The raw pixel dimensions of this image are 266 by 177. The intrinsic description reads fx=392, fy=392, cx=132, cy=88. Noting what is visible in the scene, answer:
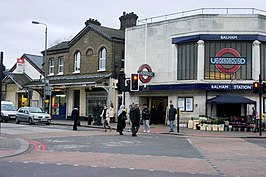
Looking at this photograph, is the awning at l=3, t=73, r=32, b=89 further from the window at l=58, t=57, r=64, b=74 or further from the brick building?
the window at l=58, t=57, r=64, b=74

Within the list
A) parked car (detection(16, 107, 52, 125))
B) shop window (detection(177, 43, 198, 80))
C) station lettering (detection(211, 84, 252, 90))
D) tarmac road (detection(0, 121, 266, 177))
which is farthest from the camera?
parked car (detection(16, 107, 52, 125))

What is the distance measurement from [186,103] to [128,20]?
13872mm

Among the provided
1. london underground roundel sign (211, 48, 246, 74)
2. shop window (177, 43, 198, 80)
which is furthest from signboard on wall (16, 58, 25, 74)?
london underground roundel sign (211, 48, 246, 74)

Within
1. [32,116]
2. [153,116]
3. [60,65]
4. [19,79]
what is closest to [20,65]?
[19,79]

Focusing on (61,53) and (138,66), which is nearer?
(138,66)

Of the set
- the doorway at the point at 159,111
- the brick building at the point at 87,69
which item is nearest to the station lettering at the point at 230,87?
the doorway at the point at 159,111

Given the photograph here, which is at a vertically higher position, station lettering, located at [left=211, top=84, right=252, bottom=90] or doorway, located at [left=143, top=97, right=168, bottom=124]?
station lettering, located at [left=211, top=84, right=252, bottom=90]

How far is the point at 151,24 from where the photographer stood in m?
31.8

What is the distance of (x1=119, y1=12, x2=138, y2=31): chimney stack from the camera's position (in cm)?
3922

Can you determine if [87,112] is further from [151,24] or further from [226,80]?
[226,80]

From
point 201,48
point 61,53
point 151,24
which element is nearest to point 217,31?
point 201,48

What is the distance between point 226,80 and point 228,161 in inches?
662

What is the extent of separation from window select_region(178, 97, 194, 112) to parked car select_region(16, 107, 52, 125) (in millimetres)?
10163

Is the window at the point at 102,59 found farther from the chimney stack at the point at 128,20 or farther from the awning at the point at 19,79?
the awning at the point at 19,79
